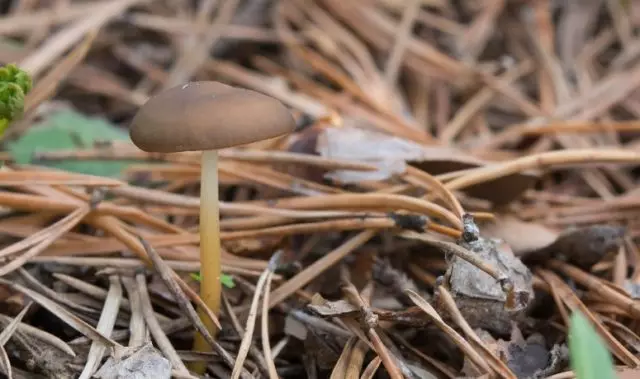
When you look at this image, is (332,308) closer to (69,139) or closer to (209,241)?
(209,241)

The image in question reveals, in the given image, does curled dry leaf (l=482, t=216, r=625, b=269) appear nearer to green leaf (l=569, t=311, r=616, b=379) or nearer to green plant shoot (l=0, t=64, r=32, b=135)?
green leaf (l=569, t=311, r=616, b=379)

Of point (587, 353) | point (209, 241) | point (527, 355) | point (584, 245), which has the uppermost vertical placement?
point (584, 245)

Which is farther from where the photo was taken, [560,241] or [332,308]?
[560,241]

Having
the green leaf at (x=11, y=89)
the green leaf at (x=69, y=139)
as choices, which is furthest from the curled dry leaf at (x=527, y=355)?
the green leaf at (x=69, y=139)

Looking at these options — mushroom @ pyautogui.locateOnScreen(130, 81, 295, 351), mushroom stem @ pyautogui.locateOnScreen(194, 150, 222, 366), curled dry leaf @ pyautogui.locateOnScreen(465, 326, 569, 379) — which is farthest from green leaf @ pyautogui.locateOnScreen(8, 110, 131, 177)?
curled dry leaf @ pyautogui.locateOnScreen(465, 326, 569, 379)

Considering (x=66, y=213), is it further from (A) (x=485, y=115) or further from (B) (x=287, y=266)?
(A) (x=485, y=115)

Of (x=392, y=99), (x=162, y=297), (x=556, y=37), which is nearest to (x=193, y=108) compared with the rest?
(x=162, y=297)

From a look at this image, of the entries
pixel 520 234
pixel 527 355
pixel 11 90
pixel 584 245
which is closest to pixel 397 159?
pixel 520 234
